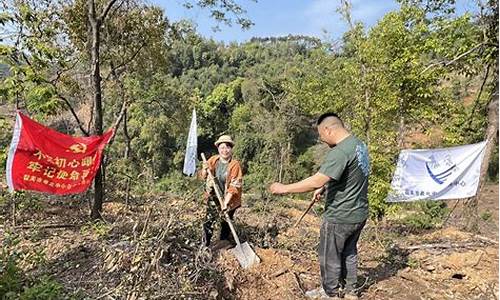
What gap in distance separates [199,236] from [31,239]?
2.40 m

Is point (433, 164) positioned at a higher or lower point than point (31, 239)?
higher

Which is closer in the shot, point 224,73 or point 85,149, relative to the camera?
point 85,149

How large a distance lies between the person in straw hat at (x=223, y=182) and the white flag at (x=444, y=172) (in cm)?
297

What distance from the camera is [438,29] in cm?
795

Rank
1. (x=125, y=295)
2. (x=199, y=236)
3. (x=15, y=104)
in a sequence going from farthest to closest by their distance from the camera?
(x=15, y=104), (x=199, y=236), (x=125, y=295)

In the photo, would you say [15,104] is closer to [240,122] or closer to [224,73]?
[240,122]

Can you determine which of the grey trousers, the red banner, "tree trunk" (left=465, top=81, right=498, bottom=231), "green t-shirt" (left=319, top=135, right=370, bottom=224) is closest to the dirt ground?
the grey trousers

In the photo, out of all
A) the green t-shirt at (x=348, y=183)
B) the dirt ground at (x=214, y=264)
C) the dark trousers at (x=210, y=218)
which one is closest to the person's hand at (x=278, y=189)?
the green t-shirt at (x=348, y=183)

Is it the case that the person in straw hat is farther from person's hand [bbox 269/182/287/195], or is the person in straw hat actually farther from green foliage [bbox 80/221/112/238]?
green foliage [bbox 80/221/112/238]

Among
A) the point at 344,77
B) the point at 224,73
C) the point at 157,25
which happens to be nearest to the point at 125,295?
the point at 157,25

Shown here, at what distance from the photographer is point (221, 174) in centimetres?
493

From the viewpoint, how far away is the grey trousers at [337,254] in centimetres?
378

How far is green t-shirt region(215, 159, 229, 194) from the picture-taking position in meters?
4.91

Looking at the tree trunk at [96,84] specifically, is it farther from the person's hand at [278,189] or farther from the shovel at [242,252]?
the person's hand at [278,189]
